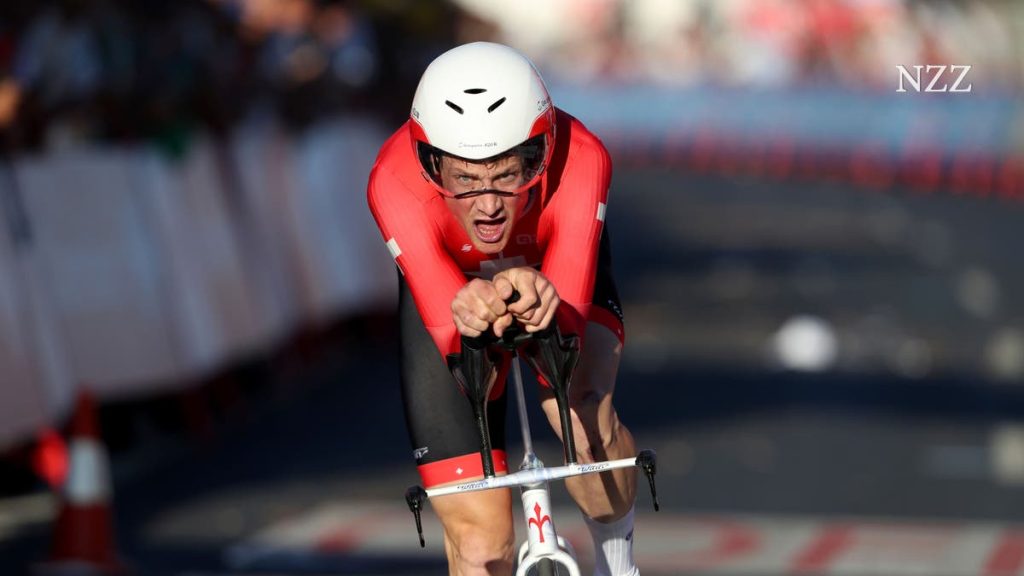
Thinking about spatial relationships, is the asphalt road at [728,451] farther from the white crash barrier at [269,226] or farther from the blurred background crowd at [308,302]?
the white crash barrier at [269,226]

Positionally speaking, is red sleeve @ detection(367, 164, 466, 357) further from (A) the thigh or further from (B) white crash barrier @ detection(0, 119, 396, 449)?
(B) white crash barrier @ detection(0, 119, 396, 449)

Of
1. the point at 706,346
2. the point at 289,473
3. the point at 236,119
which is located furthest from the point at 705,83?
the point at 289,473

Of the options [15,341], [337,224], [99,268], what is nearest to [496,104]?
[15,341]

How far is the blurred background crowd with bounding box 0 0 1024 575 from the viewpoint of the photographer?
10.8m

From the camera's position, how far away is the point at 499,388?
20.3 ft

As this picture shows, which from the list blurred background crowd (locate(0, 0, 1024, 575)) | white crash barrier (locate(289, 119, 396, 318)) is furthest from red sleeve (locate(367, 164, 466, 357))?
white crash barrier (locate(289, 119, 396, 318))

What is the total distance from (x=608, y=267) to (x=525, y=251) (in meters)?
0.60

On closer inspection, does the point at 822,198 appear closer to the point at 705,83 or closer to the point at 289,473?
the point at 705,83

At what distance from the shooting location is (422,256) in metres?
5.82

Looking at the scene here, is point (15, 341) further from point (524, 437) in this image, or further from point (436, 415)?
point (524, 437)

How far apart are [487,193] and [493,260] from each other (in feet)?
1.99

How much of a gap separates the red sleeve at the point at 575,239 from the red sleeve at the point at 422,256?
29cm

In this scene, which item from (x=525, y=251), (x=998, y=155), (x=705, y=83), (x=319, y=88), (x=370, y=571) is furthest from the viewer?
(x=705, y=83)

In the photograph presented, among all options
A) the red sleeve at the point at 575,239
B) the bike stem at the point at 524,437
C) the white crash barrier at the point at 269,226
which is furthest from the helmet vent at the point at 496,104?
the white crash barrier at the point at 269,226
